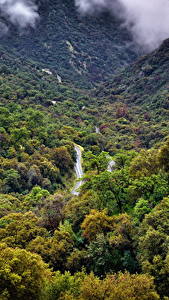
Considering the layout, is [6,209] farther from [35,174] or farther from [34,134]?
[34,134]

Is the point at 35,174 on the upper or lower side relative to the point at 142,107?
lower

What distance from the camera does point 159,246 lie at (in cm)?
3105

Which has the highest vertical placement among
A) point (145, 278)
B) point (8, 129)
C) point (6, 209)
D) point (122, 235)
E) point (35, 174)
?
point (8, 129)

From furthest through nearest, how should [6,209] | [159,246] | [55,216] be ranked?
[6,209], [55,216], [159,246]

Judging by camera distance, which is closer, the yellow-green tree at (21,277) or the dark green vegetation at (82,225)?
the yellow-green tree at (21,277)

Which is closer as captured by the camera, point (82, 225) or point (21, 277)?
point (21, 277)

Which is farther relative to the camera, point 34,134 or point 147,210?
point 34,134

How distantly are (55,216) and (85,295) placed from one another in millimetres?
23503

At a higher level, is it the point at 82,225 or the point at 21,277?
the point at 82,225

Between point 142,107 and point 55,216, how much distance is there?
14383cm

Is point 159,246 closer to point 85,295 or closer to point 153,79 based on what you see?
point 85,295

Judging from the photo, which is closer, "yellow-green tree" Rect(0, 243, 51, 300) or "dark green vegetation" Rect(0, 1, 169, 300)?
"yellow-green tree" Rect(0, 243, 51, 300)

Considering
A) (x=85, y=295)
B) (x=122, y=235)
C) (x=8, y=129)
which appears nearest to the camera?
(x=85, y=295)

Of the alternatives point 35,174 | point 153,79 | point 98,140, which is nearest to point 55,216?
point 35,174
